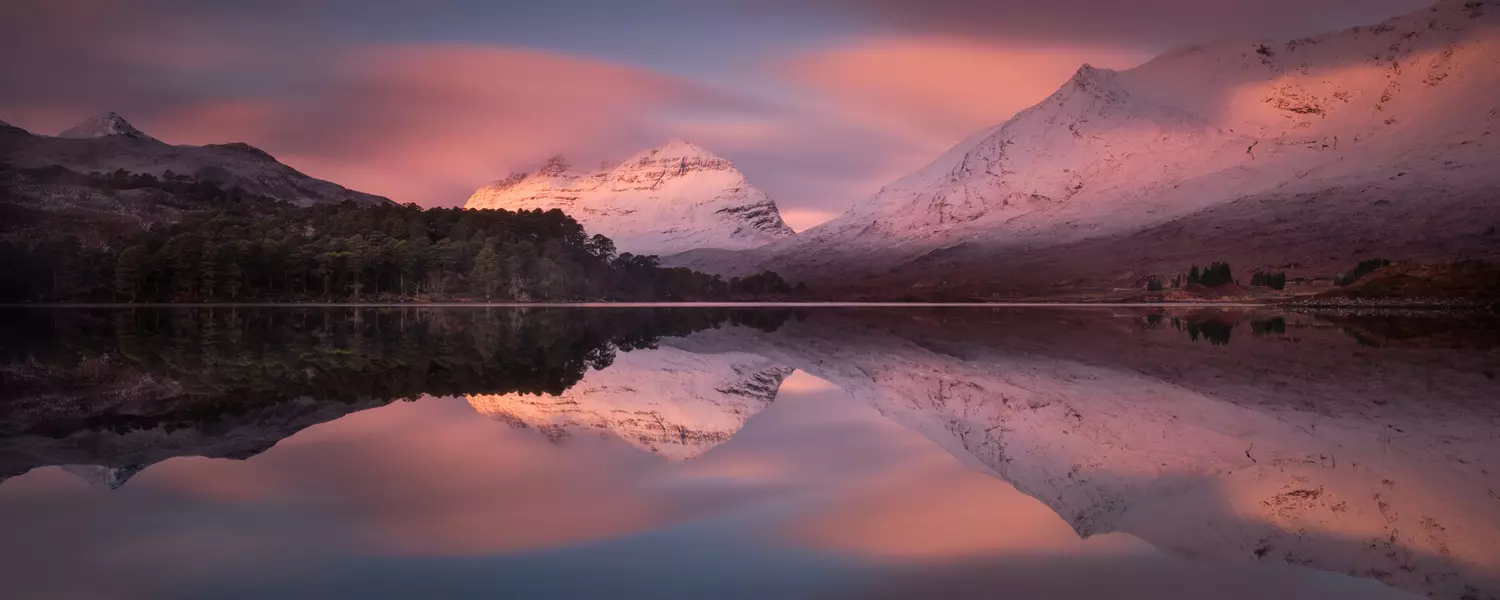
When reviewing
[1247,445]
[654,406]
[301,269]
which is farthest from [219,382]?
[301,269]

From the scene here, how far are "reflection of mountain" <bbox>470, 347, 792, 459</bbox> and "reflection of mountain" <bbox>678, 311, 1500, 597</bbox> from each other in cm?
306

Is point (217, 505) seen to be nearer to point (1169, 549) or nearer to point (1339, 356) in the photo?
point (1169, 549)

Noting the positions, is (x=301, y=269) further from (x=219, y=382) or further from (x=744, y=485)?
(x=744, y=485)

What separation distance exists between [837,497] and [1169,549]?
393 cm

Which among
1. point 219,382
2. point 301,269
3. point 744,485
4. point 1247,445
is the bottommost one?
point 219,382

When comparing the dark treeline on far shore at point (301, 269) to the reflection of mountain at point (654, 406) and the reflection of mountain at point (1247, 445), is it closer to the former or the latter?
the reflection of mountain at point (1247, 445)

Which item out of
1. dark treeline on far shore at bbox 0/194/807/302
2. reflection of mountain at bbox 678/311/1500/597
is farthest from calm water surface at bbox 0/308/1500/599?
dark treeline on far shore at bbox 0/194/807/302

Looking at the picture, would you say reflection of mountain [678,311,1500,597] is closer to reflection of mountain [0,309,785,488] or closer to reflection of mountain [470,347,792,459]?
reflection of mountain [470,347,792,459]

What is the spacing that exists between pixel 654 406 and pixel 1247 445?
1184cm

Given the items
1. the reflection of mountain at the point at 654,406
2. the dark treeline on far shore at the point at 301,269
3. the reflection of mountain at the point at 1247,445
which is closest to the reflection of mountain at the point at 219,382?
the reflection of mountain at the point at 654,406

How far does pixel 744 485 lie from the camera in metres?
14.0

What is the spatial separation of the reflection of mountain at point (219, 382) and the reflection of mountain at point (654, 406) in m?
1.02

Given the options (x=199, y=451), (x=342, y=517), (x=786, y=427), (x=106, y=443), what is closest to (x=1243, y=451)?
(x=786, y=427)

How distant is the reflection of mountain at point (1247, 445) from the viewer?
436 inches
